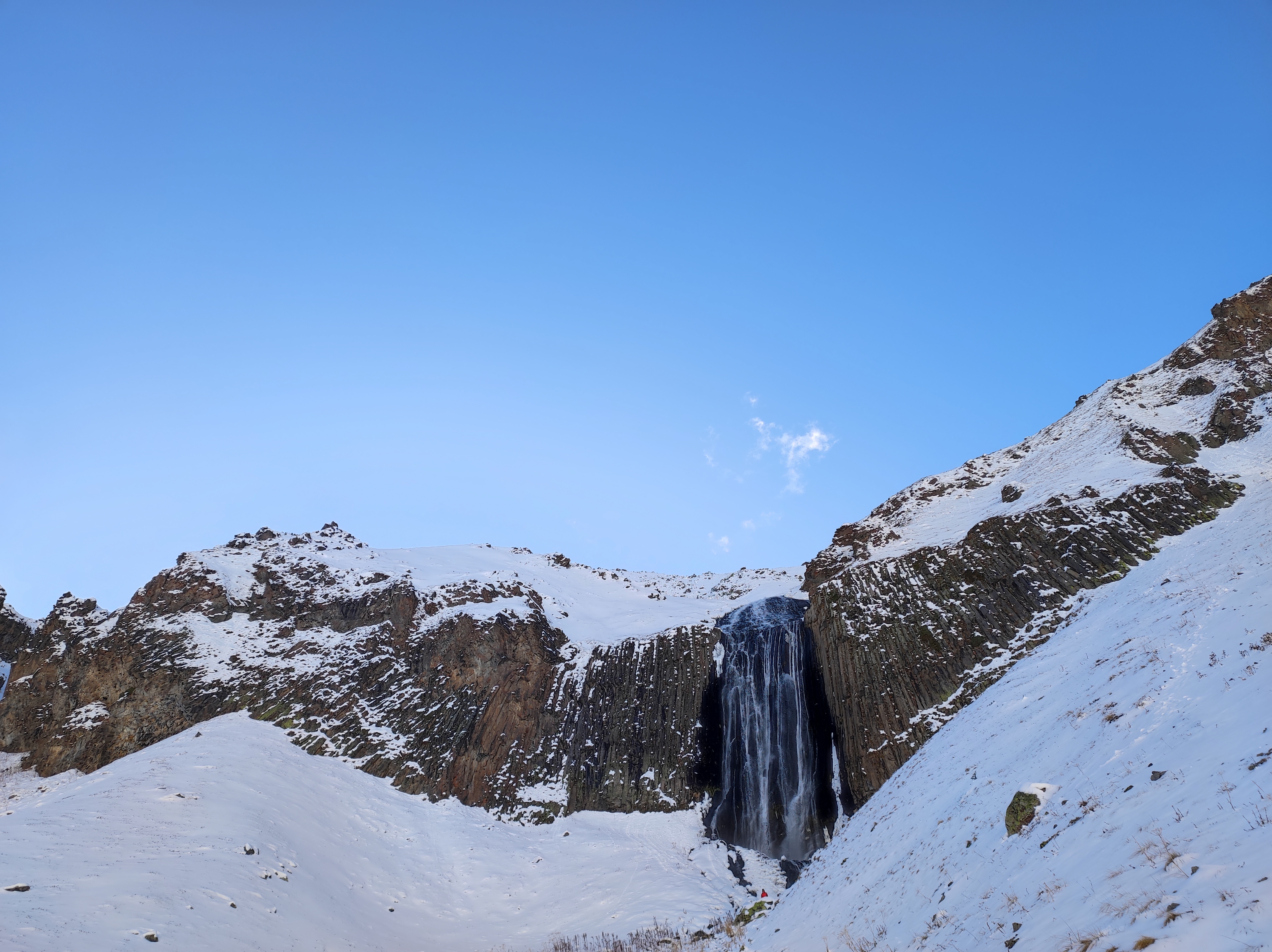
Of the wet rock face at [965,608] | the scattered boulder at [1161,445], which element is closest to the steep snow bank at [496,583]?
the wet rock face at [965,608]

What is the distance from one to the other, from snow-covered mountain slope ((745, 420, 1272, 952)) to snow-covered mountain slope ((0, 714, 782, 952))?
11.7m

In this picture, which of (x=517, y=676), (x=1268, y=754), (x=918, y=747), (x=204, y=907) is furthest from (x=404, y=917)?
(x=1268, y=754)

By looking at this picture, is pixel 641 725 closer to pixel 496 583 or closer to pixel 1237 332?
pixel 496 583

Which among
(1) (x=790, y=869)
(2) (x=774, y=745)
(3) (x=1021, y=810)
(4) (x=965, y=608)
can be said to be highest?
(4) (x=965, y=608)

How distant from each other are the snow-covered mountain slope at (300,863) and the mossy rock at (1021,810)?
16599mm

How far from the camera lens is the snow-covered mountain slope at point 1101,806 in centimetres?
732

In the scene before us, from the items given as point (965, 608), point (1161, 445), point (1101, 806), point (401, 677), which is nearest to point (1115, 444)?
point (1161, 445)

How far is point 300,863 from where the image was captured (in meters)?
26.8

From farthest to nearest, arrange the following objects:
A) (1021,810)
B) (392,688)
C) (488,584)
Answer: (488,584), (392,688), (1021,810)

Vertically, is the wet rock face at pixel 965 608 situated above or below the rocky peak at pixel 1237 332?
below

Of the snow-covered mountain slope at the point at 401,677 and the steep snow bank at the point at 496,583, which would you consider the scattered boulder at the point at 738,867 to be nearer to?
the snow-covered mountain slope at the point at 401,677

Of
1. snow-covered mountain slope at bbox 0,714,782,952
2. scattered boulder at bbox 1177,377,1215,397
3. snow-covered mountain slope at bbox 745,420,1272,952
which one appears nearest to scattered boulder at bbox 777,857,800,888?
snow-covered mountain slope at bbox 0,714,782,952

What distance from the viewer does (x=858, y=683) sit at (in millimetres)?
36500

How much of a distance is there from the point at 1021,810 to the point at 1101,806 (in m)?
1.96
